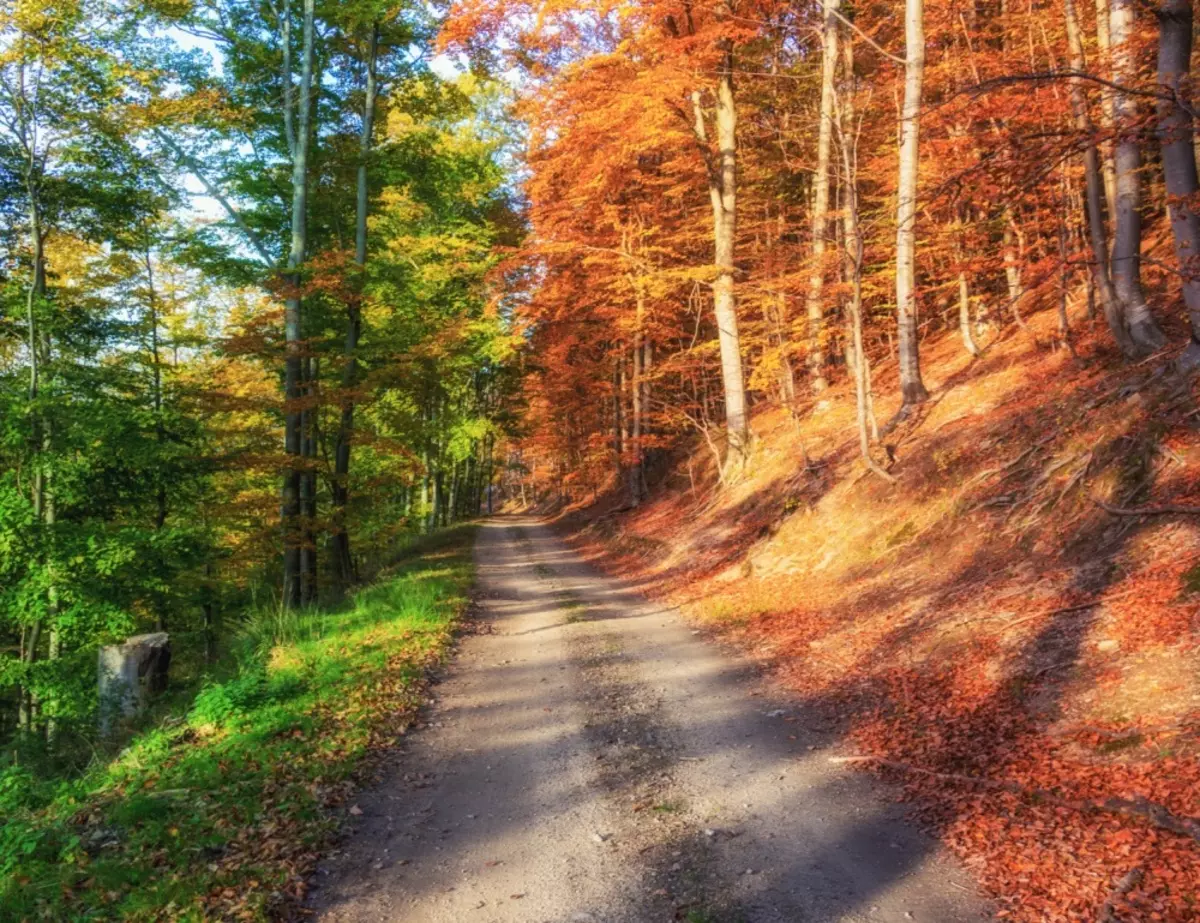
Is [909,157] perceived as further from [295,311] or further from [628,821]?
[295,311]

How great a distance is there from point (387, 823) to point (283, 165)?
15745 millimetres

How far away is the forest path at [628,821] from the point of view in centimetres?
382

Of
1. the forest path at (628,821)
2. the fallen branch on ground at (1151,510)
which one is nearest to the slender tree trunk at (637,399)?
the fallen branch on ground at (1151,510)

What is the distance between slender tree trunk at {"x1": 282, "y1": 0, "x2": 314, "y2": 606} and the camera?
45.6 feet

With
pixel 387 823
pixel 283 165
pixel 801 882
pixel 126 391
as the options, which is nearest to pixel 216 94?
pixel 283 165

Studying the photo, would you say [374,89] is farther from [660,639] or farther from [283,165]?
[660,639]

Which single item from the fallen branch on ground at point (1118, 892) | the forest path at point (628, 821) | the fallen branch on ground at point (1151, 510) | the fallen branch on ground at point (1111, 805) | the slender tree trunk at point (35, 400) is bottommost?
the forest path at point (628, 821)

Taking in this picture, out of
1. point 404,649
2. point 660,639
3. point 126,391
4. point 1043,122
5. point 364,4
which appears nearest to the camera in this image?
point 404,649

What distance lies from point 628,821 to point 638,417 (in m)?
19.6

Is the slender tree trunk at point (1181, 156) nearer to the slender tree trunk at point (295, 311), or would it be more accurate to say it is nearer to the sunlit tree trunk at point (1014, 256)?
the sunlit tree trunk at point (1014, 256)

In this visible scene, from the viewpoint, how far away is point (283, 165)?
16.2m

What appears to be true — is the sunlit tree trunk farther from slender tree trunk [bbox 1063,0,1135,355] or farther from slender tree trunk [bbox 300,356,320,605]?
slender tree trunk [bbox 300,356,320,605]

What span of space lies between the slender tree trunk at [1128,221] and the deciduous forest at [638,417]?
0.22 feet

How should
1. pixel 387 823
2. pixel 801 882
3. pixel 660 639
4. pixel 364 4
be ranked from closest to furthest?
pixel 801 882 < pixel 387 823 < pixel 660 639 < pixel 364 4
